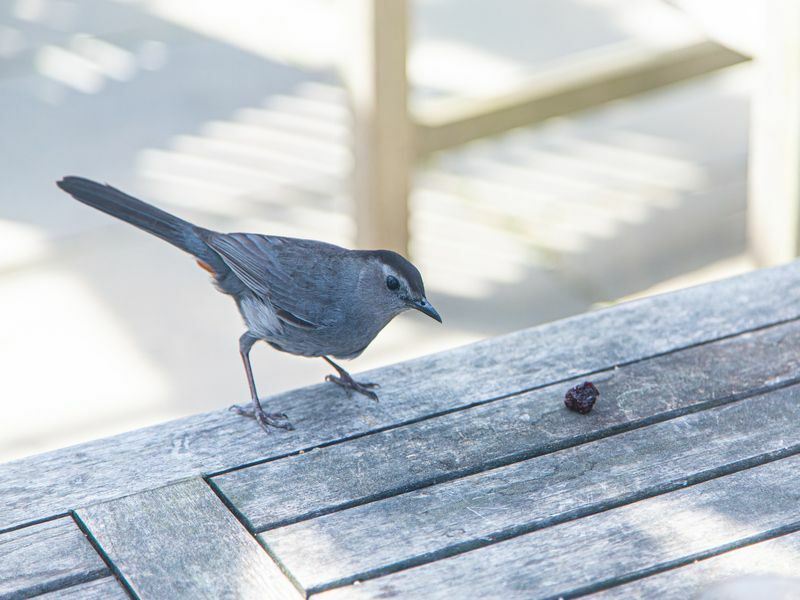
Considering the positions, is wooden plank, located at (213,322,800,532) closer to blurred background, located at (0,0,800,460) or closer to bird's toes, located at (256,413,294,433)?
bird's toes, located at (256,413,294,433)

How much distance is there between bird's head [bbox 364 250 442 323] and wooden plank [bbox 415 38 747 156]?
2.40 metres

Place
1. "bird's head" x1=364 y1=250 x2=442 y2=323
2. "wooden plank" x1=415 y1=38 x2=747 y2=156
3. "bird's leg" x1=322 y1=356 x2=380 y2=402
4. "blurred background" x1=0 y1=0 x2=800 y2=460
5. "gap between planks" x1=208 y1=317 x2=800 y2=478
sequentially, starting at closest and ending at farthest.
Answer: "gap between planks" x1=208 y1=317 x2=800 y2=478
"bird's leg" x1=322 y1=356 x2=380 y2=402
"bird's head" x1=364 y1=250 x2=442 y2=323
"blurred background" x1=0 y1=0 x2=800 y2=460
"wooden plank" x1=415 y1=38 x2=747 y2=156

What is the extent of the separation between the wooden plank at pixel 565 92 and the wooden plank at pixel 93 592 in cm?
338

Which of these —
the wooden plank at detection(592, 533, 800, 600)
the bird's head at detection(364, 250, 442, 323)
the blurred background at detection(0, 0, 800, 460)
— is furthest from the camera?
the blurred background at detection(0, 0, 800, 460)

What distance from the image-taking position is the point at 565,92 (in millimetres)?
5355

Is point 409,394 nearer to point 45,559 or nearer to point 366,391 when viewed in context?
point 366,391

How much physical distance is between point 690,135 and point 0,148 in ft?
11.7

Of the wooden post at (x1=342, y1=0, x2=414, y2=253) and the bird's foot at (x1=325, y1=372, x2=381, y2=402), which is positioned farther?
the wooden post at (x1=342, y1=0, x2=414, y2=253)

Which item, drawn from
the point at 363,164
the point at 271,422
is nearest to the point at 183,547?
the point at 271,422

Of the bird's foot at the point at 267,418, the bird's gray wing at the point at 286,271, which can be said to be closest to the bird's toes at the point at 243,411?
the bird's foot at the point at 267,418

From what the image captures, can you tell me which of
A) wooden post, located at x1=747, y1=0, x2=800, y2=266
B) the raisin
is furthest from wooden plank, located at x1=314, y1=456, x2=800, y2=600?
wooden post, located at x1=747, y1=0, x2=800, y2=266

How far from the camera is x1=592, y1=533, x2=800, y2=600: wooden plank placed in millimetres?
1841

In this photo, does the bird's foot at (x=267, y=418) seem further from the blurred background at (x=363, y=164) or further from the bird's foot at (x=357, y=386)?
the blurred background at (x=363, y=164)

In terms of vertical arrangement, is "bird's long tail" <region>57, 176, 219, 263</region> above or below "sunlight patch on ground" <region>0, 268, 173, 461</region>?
above
